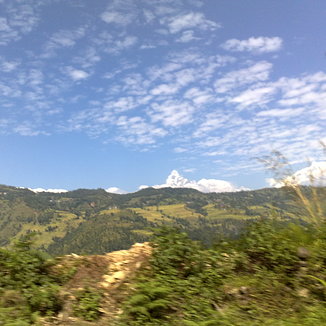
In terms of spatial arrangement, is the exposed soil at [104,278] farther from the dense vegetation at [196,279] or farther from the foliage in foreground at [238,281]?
the foliage in foreground at [238,281]

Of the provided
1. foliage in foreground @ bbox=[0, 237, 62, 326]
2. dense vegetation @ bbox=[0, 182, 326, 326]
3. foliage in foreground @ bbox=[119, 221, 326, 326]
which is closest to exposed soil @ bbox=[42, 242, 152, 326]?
dense vegetation @ bbox=[0, 182, 326, 326]

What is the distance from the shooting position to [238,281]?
642cm

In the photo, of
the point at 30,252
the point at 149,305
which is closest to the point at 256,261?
the point at 149,305

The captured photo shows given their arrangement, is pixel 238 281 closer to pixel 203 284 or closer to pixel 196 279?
pixel 203 284

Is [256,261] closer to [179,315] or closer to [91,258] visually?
[179,315]

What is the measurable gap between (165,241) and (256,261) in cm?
221

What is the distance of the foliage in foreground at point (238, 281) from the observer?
5.25m

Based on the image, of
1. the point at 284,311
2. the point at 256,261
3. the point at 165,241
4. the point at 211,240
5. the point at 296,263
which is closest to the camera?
the point at 284,311

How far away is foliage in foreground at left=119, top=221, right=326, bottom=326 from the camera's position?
A: 5.25 meters

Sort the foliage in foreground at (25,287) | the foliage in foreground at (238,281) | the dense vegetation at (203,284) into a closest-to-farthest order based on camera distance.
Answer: the foliage in foreground at (238,281), the dense vegetation at (203,284), the foliage in foreground at (25,287)

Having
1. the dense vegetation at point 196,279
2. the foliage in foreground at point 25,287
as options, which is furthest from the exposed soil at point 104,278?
the foliage in foreground at point 25,287

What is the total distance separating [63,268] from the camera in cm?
820

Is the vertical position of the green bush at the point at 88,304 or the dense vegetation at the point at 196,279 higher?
the dense vegetation at the point at 196,279

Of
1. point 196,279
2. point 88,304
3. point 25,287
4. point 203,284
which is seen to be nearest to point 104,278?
point 88,304
